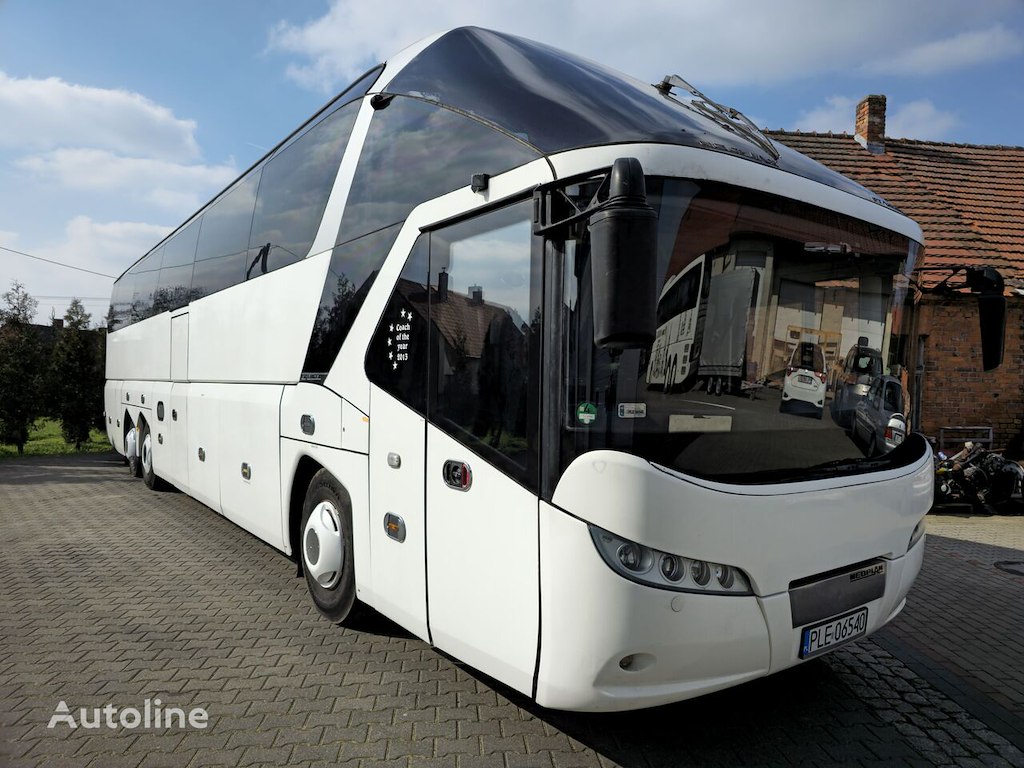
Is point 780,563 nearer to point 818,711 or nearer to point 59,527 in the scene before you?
point 818,711

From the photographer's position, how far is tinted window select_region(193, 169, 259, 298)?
6750mm

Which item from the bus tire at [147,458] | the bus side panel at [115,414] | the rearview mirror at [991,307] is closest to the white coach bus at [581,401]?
the rearview mirror at [991,307]

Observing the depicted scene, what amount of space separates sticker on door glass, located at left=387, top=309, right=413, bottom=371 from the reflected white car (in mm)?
1960

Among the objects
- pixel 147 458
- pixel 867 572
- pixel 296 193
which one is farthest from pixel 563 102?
pixel 147 458

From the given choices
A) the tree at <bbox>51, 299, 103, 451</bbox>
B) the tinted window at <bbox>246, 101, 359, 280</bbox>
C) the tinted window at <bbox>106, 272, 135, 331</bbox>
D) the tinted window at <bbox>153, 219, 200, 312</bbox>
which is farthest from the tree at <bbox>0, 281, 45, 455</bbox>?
the tinted window at <bbox>246, 101, 359, 280</bbox>

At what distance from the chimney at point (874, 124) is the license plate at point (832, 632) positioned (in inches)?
595

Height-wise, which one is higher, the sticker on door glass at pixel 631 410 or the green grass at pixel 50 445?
the sticker on door glass at pixel 631 410

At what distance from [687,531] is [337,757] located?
1.92 metres

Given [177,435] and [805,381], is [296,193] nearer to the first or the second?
[177,435]

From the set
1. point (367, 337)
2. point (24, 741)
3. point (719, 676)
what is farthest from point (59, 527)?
point (719, 676)

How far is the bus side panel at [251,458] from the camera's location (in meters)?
5.48

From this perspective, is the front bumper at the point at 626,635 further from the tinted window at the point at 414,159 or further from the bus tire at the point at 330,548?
the bus tire at the point at 330,548

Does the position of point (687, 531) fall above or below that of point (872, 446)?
below

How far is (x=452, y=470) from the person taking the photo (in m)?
3.39
